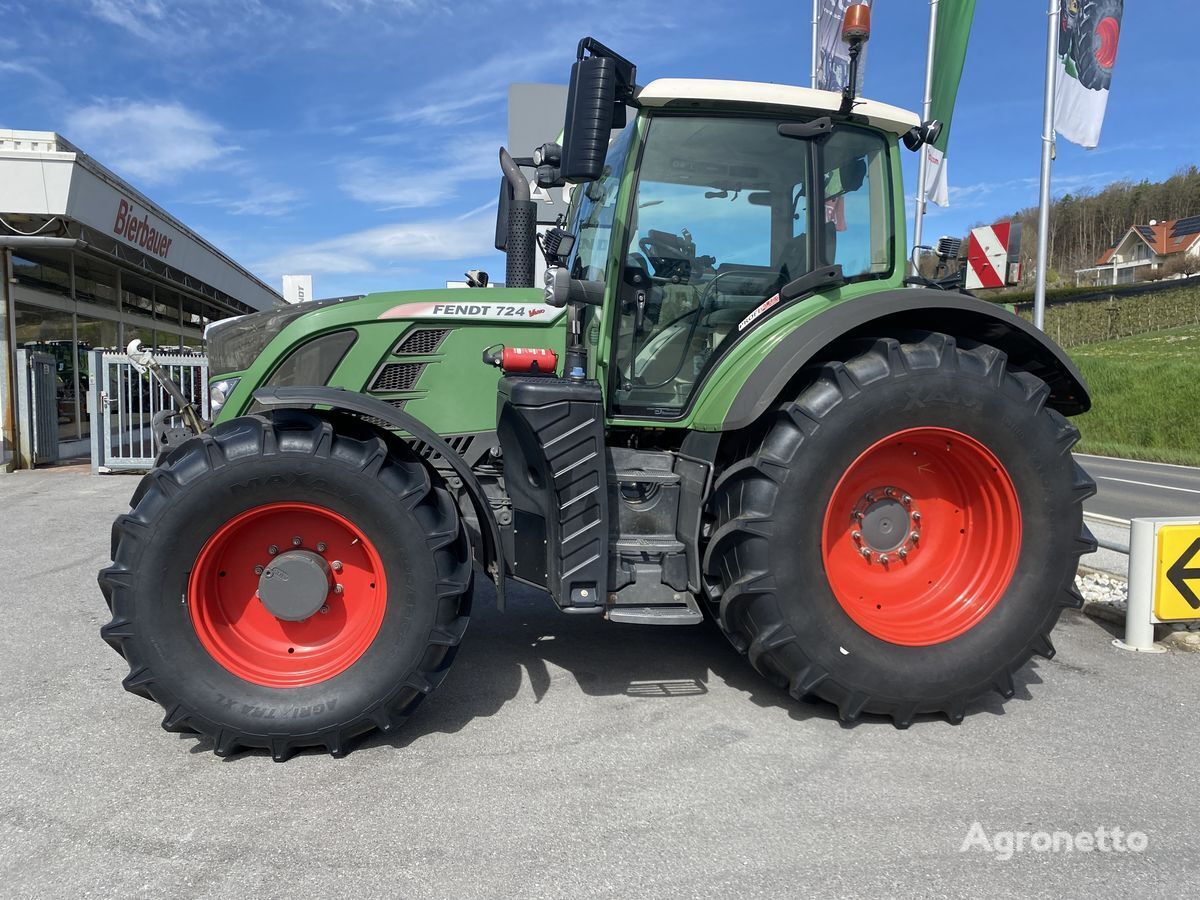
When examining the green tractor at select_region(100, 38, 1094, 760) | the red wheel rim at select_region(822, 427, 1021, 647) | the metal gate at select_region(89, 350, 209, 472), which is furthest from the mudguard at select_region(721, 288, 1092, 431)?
the metal gate at select_region(89, 350, 209, 472)

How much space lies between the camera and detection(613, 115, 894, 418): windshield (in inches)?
134

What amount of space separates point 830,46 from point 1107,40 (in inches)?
118

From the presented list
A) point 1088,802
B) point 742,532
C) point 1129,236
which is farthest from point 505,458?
point 1129,236

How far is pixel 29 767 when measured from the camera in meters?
2.76

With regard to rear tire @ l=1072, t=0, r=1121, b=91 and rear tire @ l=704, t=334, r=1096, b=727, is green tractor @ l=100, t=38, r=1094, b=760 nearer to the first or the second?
rear tire @ l=704, t=334, r=1096, b=727

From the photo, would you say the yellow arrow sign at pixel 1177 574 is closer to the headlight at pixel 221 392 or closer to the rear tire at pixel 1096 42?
the headlight at pixel 221 392

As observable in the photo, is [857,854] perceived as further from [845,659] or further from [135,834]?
[135,834]

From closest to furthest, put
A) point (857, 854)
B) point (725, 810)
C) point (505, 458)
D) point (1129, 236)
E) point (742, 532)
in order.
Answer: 1. point (857, 854)
2. point (725, 810)
3. point (742, 532)
4. point (505, 458)
5. point (1129, 236)

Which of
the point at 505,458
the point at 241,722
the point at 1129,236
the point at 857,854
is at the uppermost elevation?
the point at 1129,236

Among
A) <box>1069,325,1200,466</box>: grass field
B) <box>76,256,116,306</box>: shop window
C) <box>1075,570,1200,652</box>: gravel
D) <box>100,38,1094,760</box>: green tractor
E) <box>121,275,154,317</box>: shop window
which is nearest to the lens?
<box>100,38,1094,760</box>: green tractor

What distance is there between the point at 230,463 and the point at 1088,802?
3.01m

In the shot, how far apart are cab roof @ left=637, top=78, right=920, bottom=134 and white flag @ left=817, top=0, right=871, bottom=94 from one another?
5589 millimetres

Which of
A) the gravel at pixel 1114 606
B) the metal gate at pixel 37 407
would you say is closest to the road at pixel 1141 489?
the gravel at pixel 1114 606

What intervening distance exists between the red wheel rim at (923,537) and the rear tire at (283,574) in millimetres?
1539
